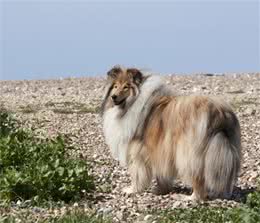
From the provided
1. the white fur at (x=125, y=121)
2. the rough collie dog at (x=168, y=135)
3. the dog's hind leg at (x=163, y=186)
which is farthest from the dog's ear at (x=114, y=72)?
the dog's hind leg at (x=163, y=186)

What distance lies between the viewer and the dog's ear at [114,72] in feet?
30.6

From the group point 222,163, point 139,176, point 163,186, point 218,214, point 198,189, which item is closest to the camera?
point 218,214

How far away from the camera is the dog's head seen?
9.23 meters

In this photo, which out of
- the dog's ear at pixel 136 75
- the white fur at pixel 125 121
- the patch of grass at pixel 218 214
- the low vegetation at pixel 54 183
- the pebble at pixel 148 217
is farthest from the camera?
the dog's ear at pixel 136 75

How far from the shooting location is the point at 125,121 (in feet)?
30.3

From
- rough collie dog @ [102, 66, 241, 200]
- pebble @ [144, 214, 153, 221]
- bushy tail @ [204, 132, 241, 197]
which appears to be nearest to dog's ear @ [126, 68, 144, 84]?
rough collie dog @ [102, 66, 241, 200]

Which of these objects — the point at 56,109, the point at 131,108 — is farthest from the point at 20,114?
the point at 131,108

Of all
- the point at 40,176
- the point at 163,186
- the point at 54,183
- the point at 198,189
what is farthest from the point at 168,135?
the point at 40,176

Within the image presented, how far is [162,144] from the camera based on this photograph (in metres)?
8.85

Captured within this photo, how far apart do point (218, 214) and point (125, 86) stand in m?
2.15

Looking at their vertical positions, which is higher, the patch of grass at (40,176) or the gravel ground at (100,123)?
the patch of grass at (40,176)

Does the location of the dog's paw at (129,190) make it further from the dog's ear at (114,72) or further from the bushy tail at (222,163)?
the dog's ear at (114,72)

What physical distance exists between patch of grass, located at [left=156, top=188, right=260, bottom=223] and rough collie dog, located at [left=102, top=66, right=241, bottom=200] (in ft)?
1.88

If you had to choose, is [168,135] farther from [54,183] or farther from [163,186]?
[54,183]
